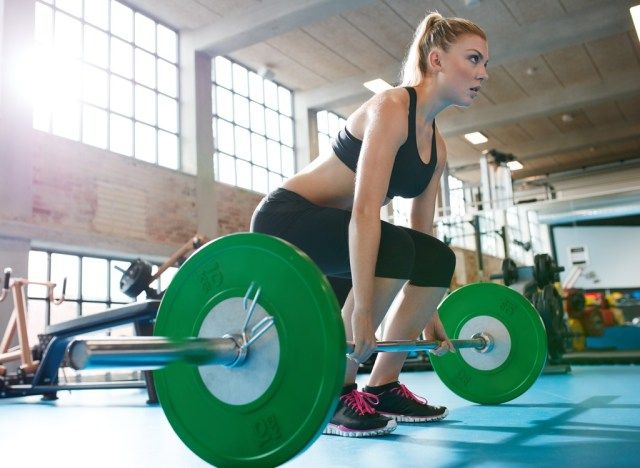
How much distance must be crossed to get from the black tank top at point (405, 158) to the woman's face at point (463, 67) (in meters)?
0.08

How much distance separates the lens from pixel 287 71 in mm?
6633

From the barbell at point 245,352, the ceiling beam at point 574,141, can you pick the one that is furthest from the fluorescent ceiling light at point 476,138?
the barbell at point 245,352

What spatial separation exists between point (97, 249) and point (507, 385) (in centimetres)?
372

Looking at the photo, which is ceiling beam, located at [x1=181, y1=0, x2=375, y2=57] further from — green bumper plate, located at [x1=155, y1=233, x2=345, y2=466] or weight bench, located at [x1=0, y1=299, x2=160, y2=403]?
green bumper plate, located at [x1=155, y1=233, x2=345, y2=466]

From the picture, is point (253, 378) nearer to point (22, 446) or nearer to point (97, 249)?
point (22, 446)

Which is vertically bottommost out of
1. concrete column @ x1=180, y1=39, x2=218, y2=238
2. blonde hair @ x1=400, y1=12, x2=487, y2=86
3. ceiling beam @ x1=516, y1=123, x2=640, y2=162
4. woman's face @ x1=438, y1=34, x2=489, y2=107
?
woman's face @ x1=438, y1=34, x2=489, y2=107

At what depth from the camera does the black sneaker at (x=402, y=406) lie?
4.89 feet

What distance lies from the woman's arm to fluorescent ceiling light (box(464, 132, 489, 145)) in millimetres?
7597

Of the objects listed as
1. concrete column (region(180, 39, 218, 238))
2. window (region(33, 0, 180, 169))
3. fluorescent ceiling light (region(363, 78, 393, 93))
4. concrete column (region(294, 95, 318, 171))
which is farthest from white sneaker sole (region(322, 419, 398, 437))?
concrete column (region(294, 95, 318, 171))

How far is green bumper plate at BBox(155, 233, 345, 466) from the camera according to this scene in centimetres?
85

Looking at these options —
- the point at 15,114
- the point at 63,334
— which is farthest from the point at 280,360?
the point at 15,114

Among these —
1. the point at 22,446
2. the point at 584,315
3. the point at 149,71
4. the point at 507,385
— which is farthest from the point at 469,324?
the point at 149,71

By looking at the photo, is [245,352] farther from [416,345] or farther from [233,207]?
[233,207]

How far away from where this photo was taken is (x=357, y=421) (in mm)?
1300
